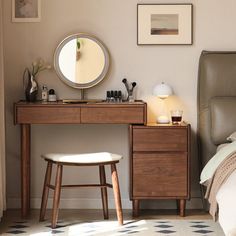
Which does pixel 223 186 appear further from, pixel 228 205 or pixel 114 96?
pixel 114 96

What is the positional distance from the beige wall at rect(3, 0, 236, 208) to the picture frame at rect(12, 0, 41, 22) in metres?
0.04

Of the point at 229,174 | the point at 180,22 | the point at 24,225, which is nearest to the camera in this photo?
the point at 229,174

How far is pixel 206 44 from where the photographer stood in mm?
5410

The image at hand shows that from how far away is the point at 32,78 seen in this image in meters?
5.29

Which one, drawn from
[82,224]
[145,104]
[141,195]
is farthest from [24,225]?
[145,104]

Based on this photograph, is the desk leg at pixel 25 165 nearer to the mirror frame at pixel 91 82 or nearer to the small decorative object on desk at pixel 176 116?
the mirror frame at pixel 91 82

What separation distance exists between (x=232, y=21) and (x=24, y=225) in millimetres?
2209

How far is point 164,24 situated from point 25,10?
3.53 ft

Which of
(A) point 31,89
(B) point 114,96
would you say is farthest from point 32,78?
(B) point 114,96

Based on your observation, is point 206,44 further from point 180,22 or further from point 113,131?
point 113,131

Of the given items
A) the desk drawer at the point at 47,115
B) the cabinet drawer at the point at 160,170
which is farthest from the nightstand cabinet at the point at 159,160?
the desk drawer at the point at 47,115

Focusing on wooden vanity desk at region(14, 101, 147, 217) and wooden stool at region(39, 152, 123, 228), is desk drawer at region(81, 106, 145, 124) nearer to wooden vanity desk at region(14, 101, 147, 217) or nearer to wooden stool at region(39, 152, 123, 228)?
wooden vanity desk at region(14, 101, 147, 217)

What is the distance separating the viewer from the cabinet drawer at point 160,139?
5070 millimetres

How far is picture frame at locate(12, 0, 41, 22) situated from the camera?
17.6 feet
